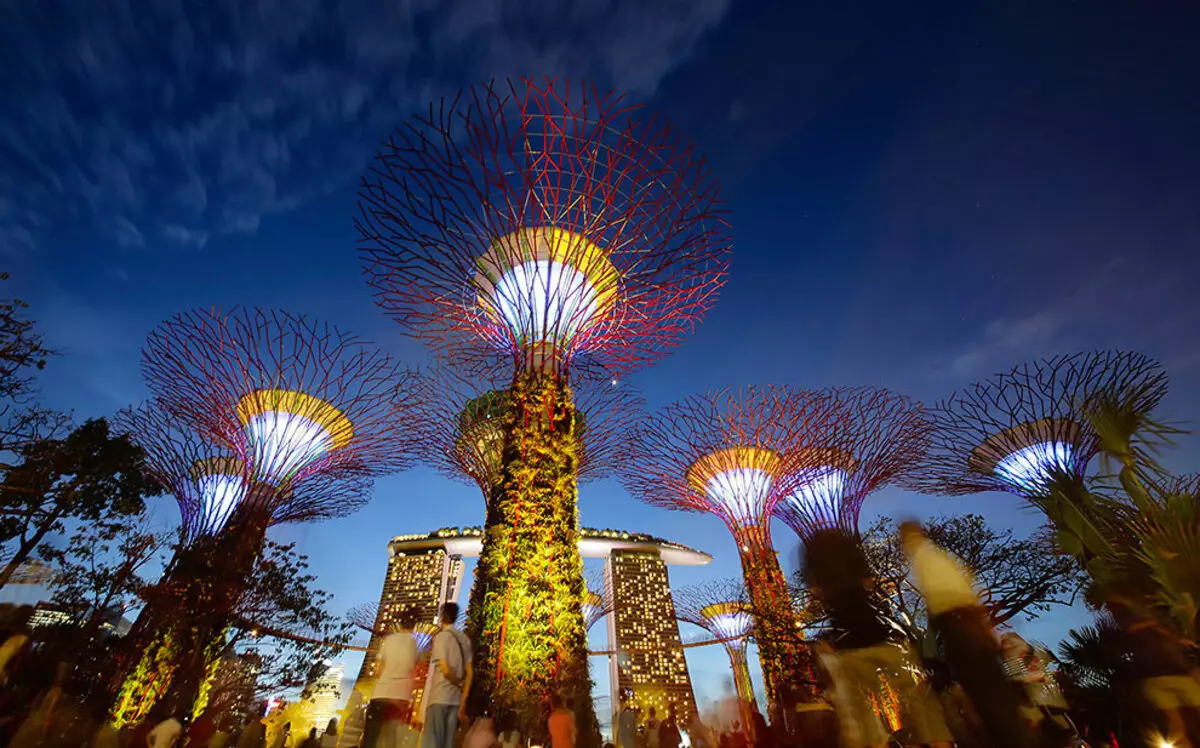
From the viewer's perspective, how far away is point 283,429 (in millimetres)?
13578

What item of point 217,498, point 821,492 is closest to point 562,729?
point 821,492

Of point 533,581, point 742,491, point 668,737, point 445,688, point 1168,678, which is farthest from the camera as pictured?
point 742,491

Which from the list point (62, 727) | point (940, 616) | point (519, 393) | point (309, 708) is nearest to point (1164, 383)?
point (940, 616)

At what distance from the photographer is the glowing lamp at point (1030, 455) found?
14.8 metres

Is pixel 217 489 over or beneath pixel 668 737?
over

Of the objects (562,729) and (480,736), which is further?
(562,729)

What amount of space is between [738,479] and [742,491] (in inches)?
13.9

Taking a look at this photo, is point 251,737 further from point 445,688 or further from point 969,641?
point 969,641

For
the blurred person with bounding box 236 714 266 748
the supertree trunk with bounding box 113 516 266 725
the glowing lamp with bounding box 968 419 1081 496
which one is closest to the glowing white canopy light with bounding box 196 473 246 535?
the supertree trunk with bounding box 113 516 266 725

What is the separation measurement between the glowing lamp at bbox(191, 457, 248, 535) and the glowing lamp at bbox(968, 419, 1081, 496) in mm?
20685

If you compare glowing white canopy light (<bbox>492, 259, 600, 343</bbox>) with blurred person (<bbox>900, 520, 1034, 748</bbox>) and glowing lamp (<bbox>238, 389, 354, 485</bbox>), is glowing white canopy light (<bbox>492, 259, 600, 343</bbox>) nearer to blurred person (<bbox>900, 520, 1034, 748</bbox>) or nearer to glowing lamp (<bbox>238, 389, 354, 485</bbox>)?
blurred person (<bbox>900, 520, 1034, 748</bbox>)

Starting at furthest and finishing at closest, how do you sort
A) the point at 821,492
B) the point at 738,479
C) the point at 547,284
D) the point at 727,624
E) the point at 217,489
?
the point at 727,624 → the point at 738,479 → the point at 821,492 → the point at 217,489 → the point at 547,284

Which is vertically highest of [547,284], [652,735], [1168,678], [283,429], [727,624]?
[283,429]

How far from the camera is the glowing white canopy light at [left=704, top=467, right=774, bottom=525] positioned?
14.7 m
